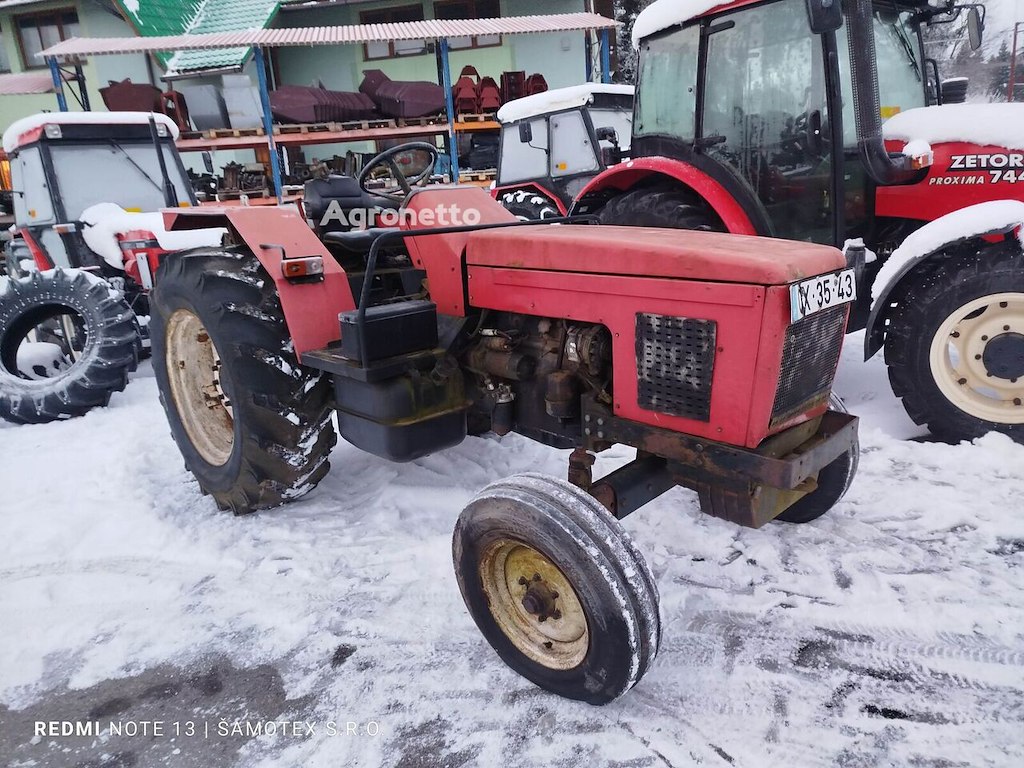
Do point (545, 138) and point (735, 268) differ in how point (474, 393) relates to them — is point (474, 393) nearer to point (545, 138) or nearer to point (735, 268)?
point (735, 268)

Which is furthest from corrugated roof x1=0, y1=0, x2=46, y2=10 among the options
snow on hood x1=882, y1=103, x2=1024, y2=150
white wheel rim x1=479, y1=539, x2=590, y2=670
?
white wheel rim x1=479, y1=539, x2=590, y2=670

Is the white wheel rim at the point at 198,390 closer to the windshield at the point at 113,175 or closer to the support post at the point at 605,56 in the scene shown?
the windshield at the point at 113,175

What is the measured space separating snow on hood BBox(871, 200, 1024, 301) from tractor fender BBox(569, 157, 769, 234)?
2.49ft

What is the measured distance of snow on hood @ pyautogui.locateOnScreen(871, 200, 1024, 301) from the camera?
120 inches

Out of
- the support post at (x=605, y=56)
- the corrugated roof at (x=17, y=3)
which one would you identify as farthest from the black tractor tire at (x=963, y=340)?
the corrugated roof at (x=17, y=3)

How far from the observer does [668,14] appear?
403 cm

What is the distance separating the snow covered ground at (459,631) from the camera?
1.77 m

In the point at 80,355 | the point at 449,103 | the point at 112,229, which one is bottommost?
the point at 80,355

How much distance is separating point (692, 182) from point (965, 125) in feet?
4.31

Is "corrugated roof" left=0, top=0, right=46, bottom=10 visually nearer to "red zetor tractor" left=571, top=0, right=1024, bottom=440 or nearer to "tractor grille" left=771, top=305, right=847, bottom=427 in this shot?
"red zetor tractor" left=571, top=0, right=1024, bottom=440

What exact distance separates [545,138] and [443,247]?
245 inches

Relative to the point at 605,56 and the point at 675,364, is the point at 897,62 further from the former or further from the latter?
the point at 605,56

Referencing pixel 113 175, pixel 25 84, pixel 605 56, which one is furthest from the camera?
pixel 25 84

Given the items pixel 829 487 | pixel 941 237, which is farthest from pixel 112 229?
pixel 941 237
